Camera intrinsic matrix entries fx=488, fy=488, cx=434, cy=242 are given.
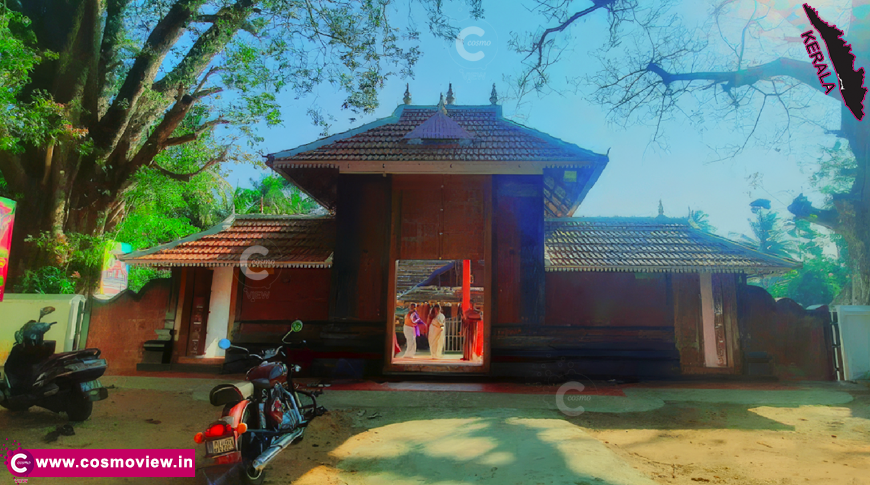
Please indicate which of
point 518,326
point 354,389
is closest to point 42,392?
point 354,389

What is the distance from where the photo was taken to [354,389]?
7855 mm

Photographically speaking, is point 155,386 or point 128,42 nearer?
point 155,386

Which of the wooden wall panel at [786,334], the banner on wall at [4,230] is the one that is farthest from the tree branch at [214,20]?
the wooden wall panel at [786,334]

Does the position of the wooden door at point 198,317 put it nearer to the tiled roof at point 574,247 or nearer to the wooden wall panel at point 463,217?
the tiled roof at point 574,247

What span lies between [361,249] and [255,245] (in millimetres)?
2550

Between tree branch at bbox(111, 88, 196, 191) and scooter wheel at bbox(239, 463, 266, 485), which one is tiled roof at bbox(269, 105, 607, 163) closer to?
tree branch at bbox(111, 88, 196, 191)

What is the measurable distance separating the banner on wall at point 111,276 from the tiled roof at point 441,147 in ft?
16.7

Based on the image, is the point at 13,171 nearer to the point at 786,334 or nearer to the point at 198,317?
the point at 198,317

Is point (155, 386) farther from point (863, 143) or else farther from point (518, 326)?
point (863, 143)

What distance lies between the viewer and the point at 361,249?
933 cm

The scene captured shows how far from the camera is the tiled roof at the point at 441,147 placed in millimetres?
8695

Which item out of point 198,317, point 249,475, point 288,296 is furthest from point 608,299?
point 198,317

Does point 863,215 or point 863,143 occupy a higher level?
point 863,143

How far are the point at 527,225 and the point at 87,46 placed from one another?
10.5m
